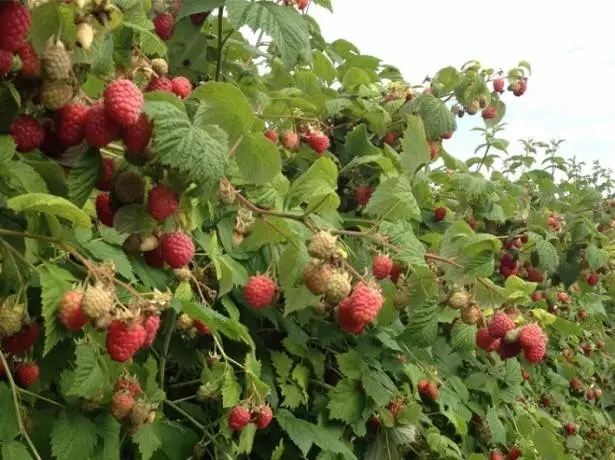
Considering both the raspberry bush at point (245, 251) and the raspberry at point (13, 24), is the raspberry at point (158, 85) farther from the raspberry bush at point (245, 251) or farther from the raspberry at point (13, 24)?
the raspberry at point (13, 24)

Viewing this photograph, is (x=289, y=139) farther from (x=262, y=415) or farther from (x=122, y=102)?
(x=122, y=102)

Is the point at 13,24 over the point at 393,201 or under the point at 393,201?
over

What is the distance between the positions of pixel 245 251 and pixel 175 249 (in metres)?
0.95

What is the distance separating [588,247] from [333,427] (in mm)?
1807

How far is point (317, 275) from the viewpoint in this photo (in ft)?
4.78

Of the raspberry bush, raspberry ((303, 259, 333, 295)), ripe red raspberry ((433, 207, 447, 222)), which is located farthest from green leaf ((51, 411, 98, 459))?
ripe red raspberry ((433, 207, 447, 222))

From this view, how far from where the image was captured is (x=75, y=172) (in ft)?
3.63

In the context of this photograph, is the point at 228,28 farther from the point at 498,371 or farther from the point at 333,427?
the point at 498,371

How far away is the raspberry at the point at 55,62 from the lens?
102cm

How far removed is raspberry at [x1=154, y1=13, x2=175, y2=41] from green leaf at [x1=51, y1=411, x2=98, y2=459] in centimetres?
89

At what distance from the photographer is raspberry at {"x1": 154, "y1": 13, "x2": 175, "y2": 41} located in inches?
70.3

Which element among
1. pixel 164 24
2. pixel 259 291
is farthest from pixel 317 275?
pixel 164 24

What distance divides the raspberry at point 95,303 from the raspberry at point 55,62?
30 cm

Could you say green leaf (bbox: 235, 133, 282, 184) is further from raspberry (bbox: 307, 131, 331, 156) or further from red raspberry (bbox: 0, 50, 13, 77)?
raspberry (bbox: 307, 131, 331, 156)
